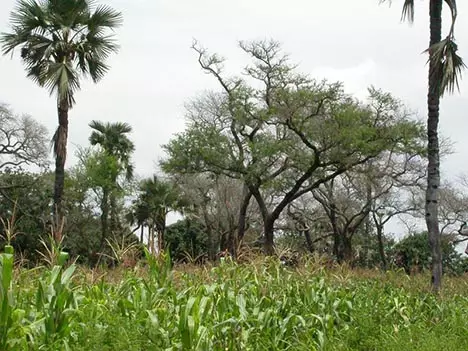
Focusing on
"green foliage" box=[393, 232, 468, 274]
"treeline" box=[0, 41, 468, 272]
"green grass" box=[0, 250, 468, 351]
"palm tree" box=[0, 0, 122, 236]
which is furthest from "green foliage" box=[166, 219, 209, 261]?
"green grass" box=[0, 250, 468, 351]

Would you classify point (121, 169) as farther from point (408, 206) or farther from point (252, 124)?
point (408, 206)

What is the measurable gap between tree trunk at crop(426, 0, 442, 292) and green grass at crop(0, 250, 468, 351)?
2541 mm

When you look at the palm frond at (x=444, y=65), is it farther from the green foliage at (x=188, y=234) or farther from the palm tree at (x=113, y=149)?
the green foliage at (x=188, y=234)

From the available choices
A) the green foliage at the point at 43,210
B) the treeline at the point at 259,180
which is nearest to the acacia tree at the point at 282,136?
the treeline at the point at 259,180

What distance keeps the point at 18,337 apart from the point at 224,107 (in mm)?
25547

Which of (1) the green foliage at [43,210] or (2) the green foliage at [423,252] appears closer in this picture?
(2) the green foliage at [423,252]

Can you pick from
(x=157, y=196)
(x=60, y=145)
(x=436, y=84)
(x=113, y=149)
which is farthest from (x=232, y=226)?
(x=436, y=84)

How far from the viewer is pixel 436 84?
13.9 metres

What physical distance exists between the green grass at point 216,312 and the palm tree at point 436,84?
3.05 meters

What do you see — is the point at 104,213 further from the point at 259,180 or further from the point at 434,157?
the point at 434,157

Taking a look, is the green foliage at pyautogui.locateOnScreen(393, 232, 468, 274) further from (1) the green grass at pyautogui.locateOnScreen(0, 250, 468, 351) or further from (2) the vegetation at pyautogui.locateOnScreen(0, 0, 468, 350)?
(1) the green grass at pyautogui.locateOnScreen(0, 250, 468, 351)

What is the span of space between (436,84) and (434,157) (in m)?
1.71

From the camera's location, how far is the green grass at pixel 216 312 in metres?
4.87

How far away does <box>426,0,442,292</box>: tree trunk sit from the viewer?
1294cm
